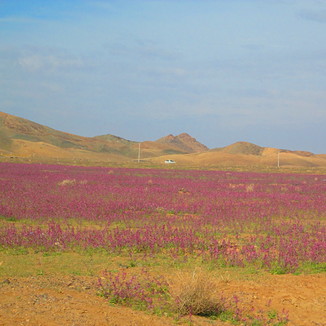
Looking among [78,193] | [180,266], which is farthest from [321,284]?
[78,193]

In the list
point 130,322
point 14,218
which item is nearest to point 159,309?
point 130,322

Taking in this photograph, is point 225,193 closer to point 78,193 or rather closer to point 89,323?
point 78,193

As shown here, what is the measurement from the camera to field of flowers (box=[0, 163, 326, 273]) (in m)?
10.0

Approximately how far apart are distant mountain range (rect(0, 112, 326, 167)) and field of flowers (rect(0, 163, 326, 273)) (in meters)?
67.3

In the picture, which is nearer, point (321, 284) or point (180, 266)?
point (321, 284)

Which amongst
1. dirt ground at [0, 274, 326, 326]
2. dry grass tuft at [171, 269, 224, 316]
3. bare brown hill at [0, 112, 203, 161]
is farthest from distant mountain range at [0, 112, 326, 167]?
dry grass tuft at [171, 269, 224, 316]

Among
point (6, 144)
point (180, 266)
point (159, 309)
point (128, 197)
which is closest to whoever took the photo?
point (159, 309)

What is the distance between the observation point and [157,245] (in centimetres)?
1052

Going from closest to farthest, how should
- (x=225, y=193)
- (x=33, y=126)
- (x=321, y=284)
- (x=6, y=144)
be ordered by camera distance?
(x=321, y=284)
(x=225, y=193)
(x=6, y=144)
(x=33, y=126)

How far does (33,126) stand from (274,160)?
93.2 metres

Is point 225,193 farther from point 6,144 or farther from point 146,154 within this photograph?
point 146,154

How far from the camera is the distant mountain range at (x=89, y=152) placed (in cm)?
11642

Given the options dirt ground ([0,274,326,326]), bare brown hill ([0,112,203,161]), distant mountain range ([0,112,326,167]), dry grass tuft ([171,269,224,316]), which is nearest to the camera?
dirt ground ([0,274,326,326])

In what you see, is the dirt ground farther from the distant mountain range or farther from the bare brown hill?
the bare brown hill
